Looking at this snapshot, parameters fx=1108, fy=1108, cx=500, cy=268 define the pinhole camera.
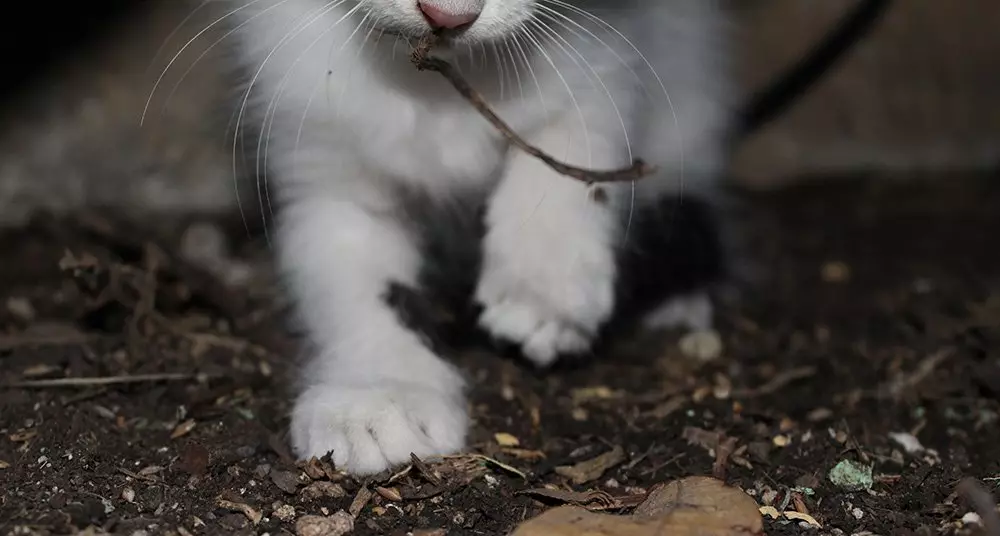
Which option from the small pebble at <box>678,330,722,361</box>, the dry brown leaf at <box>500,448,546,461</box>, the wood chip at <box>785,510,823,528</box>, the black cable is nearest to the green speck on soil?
the wood chip at <box>785,510,823,528</box>

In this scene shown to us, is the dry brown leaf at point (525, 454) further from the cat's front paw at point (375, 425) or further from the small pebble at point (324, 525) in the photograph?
the small pebble at point (324, 525)

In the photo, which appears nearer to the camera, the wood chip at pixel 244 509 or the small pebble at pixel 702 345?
the wood chip at pixel 244 509

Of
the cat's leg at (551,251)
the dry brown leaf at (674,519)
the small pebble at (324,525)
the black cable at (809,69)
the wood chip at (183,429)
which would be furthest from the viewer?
the black cable at (809,69)

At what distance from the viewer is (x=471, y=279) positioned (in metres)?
2.57

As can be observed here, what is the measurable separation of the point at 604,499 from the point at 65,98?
7.53 feet

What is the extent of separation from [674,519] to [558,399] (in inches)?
33.7

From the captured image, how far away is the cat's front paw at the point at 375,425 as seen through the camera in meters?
1.83

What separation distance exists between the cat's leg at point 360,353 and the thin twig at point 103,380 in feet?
0.88

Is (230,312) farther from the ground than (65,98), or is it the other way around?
(65,98)

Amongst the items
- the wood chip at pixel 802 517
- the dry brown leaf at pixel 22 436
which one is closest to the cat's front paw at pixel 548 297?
the wood chip at pixel 802 517

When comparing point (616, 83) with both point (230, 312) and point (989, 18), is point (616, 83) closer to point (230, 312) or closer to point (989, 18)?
point (230, 312)

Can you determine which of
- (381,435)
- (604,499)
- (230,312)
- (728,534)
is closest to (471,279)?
(230,312)

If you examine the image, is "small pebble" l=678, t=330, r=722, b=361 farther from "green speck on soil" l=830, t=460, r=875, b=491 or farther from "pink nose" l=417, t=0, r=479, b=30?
"pink nose" l=417, t=0, r=479, b=30

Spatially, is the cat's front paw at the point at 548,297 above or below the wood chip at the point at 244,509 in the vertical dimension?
above
